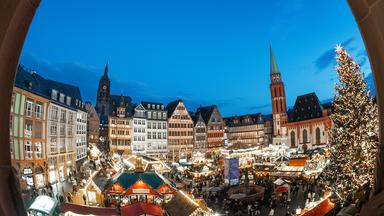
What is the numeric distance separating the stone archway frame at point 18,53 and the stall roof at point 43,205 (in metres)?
7.32

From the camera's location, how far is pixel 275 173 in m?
22.9

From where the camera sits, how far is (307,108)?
60.8m

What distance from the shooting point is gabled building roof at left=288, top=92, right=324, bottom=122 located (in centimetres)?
5825

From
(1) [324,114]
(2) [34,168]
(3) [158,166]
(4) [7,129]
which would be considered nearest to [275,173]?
(3) [158,166]

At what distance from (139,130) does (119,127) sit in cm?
399

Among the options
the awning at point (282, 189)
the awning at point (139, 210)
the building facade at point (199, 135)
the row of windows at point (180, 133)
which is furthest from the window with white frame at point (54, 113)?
the building facade at point (199, 135)

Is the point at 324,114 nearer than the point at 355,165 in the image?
No

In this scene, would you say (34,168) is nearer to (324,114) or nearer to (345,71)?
(345,71)

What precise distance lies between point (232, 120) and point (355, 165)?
231 feet

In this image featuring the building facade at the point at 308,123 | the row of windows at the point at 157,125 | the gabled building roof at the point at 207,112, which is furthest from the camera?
the gabled building roof at the point at 207,112

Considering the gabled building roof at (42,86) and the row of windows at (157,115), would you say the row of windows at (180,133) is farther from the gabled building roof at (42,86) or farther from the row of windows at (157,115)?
the gabled building roof at (42,86)

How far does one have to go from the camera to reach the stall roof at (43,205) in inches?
303

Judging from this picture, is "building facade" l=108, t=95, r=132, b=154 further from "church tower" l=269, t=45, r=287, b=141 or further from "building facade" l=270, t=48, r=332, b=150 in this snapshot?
"church tower" l=269, t=45, r=287, b=141

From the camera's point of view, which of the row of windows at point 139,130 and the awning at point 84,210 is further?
the row of windows at point 139,130
